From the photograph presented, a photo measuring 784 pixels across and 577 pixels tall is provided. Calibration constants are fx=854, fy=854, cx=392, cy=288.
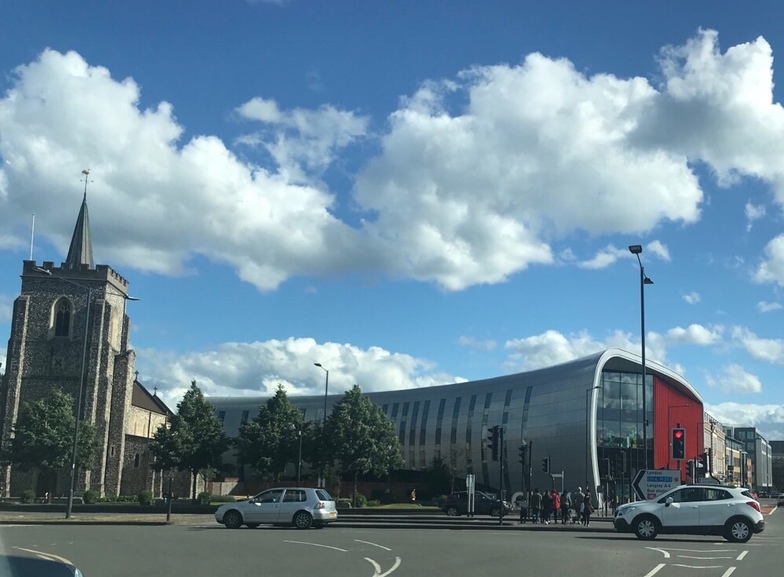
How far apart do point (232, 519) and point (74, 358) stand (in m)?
48.3

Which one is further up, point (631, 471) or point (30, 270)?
point (30, 270)

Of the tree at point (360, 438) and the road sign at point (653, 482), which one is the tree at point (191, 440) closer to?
the tree at point (360, 438)

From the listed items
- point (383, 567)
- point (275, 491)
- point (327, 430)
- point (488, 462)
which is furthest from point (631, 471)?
point (383, 567)

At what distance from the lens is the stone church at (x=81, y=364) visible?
240 feet

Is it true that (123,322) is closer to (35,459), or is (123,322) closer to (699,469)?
(35,459)

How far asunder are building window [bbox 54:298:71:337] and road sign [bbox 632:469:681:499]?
57265 millimetres

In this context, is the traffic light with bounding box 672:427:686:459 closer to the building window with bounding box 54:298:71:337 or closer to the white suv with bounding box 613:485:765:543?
the white suv with bounding box 613:485:765:543

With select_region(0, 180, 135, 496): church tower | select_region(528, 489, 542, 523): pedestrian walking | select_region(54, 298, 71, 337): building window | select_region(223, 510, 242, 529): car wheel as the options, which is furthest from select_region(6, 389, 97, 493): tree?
select_region(528, 489, 542, 523): pedestrian walking

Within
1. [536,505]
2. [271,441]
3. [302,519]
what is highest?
[271,441]

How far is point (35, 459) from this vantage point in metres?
64.2

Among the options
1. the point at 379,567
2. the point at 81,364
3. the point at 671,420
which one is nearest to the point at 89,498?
the point at 81,364

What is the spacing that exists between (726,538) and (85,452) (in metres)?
53.9

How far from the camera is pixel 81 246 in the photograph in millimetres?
78875

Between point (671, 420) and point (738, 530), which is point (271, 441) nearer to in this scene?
point (671, 420)
